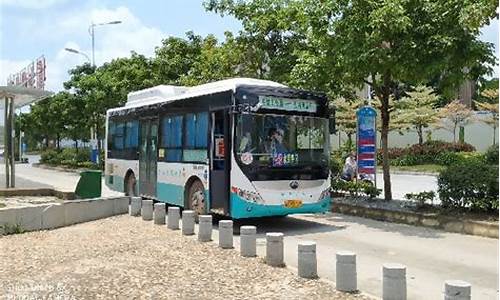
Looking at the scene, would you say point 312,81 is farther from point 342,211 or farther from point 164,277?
point 164,277

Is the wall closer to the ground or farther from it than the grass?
farther from it

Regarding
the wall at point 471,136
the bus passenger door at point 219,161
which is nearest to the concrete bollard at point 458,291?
the bus passenger door at point 219,161

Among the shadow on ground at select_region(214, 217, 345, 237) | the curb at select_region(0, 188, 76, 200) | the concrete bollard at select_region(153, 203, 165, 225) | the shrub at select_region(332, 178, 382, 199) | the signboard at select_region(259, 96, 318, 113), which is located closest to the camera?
the signboard at select_region(259, 96, 318, 113)

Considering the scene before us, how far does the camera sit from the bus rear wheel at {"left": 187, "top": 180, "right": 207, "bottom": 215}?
12727 millimetres

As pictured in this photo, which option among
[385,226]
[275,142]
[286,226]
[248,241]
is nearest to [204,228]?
[248,241]

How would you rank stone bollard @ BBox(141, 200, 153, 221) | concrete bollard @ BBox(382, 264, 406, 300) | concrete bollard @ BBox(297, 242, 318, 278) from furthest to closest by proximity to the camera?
stone bollard @ BBox(141, 200, 153, 221)
concrete bollard @ BBox(297, 242, 318, 278)
concrete bollard @ BBox(382, 264, 406, 300)

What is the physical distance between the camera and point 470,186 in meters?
11.3

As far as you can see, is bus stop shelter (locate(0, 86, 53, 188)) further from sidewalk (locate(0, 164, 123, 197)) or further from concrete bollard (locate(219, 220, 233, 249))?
concrete bollard (locate(219, 220, 233, 249))

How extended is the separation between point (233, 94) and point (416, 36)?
13.4 feet

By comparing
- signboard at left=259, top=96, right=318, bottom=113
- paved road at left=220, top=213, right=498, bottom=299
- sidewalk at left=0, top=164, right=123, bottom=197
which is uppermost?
signboard at left=259, top=96, right=318, bottom=113

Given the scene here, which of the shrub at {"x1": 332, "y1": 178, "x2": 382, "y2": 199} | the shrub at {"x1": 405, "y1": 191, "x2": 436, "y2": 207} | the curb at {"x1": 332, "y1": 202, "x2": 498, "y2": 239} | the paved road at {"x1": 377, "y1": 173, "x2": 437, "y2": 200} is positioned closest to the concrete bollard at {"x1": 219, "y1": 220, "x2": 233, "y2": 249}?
the curb at {"x1": 332, "y1": 202, "x2": 498, "y2": 239}

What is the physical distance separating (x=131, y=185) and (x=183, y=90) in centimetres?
351

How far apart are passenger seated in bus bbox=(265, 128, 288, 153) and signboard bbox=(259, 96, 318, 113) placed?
47 cm

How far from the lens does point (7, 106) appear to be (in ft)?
60.3
